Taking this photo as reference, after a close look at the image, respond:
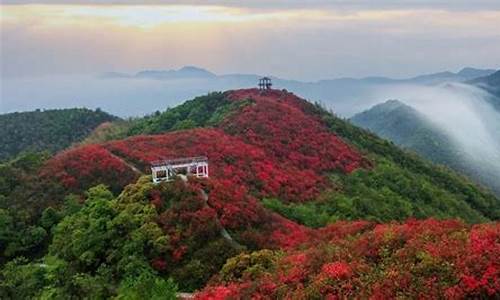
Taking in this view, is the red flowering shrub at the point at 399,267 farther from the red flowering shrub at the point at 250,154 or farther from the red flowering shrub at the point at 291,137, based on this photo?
the red flowering shrub at the point at 291,137

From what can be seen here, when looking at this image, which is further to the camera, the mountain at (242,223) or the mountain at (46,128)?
the mountain at (46,128)

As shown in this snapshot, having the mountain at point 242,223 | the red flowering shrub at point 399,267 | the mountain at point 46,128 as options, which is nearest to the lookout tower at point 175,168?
the mountain at point 242,223

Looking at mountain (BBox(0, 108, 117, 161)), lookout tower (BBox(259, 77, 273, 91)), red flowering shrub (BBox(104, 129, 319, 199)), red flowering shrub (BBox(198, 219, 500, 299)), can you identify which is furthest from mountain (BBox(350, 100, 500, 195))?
red flowering shrub (BBox(198, 219, 500, 299))

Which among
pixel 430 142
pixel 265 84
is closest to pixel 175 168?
pixel 265 84

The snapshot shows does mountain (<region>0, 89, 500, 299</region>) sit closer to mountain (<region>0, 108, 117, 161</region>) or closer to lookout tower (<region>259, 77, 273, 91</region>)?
lookout tower (<region>259, 77, 273, 91</region>)

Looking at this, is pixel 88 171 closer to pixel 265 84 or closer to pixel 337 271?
pixel 337 271

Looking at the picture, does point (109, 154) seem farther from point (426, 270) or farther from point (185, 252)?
point (426, 270)

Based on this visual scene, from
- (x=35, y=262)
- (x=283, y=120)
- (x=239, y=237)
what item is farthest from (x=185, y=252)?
(x=283, y=120)
